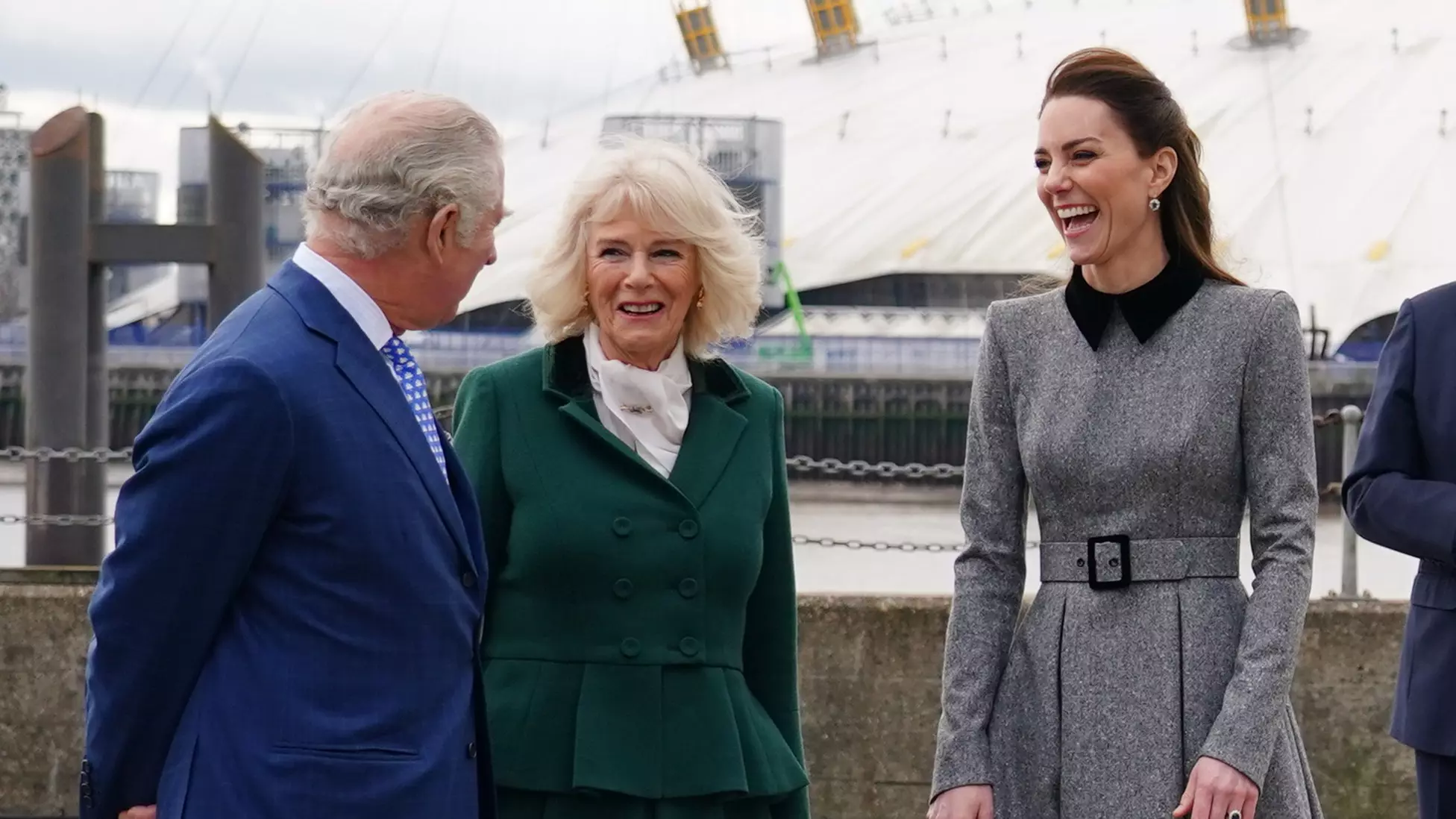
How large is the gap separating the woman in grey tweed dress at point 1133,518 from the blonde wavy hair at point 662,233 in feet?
1.42

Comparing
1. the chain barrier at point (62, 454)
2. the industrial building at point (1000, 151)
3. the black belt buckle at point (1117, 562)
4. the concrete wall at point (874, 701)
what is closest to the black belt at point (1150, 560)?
the black belt buckle at point (1117, 562)

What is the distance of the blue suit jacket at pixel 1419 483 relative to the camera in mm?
2691

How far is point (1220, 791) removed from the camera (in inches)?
87.3

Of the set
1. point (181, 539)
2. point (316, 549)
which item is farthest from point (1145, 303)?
point (181, 539)

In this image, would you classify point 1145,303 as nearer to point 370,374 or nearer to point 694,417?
point 694,417

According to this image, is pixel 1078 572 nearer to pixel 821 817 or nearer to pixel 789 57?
pixel 821 817

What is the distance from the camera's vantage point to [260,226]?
580 centimetres

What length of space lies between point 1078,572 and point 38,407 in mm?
4119

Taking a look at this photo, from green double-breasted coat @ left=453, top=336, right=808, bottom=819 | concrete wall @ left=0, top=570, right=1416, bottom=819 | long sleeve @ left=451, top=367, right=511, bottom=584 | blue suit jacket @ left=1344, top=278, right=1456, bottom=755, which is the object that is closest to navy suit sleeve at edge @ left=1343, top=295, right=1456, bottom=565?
blue suit jacket @ left=1344, top=278, right=1456, bottom=755

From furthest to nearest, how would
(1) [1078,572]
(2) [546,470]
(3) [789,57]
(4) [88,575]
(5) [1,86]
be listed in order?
(3) [789,57]
(5) [1,86]
(4) [88,575]
(2) [546,470]
(1) [1078,572]

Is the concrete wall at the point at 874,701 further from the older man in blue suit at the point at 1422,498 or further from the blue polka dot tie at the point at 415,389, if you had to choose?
the blue polka dot tie at the point at 415,389

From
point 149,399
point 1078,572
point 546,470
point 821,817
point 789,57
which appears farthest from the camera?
point 789,57

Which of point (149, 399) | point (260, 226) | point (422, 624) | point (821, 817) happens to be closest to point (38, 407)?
point (260, 226)

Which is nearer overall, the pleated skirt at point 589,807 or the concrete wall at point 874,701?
the pleated skirt at point 589,807
